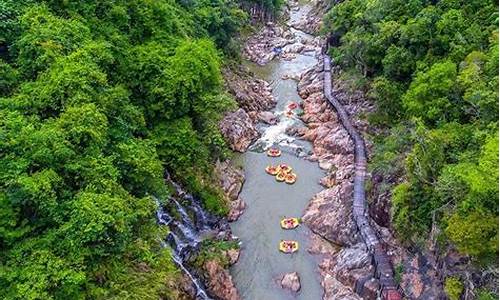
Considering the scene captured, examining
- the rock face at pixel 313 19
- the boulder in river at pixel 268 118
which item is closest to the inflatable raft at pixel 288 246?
the boulder in river at pixel 268 118

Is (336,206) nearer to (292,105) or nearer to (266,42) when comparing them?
(292,105)

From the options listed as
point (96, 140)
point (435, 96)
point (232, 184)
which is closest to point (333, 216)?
point (232, 184)

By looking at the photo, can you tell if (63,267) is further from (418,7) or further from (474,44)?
(418,7)

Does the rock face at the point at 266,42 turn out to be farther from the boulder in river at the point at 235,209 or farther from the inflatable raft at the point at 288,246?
the inflatable raft at the point at 288,246

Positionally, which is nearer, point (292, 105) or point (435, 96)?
point (435, 96)

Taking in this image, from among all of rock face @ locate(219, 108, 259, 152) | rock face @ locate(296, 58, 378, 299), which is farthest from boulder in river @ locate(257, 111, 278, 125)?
rock face @ locate(296, 58, 378, 299)

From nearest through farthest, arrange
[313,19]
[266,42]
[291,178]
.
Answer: [291,178]
[266,42]
[313,19]
